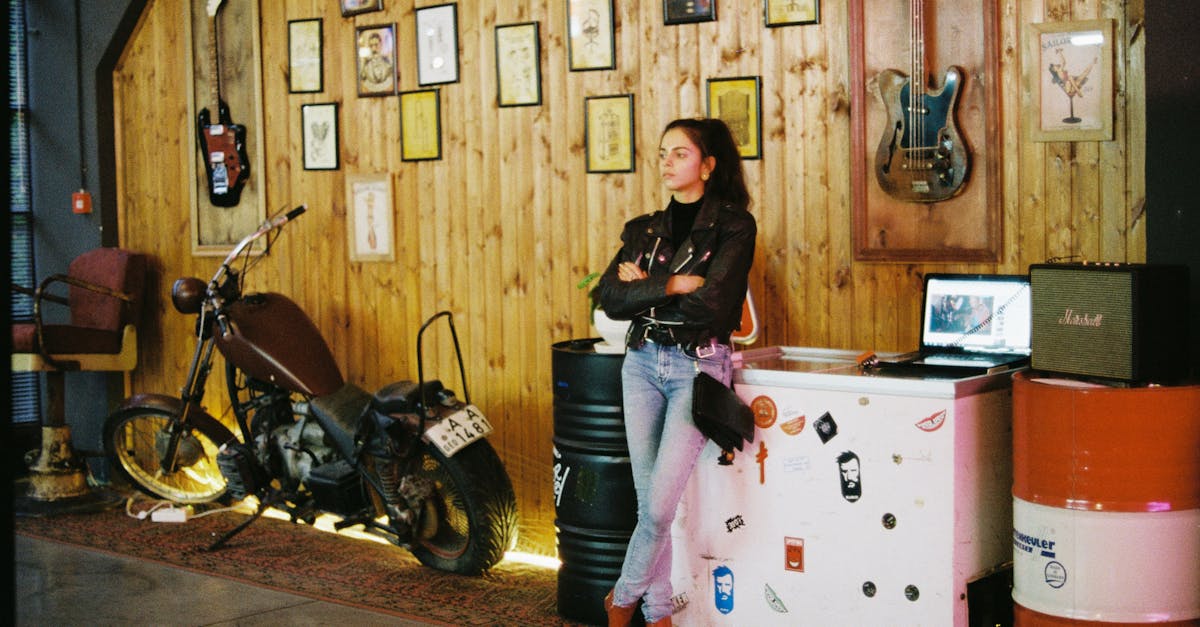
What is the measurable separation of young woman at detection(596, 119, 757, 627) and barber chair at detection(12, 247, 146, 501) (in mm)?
3151

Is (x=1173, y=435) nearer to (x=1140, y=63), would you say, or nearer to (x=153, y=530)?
(x=1140, y=63)

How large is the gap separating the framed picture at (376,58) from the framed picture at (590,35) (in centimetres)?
93

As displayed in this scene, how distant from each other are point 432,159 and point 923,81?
2.14 metres

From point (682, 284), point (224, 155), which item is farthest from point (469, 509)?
point (224, 155)

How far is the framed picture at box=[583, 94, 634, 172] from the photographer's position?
474 cm

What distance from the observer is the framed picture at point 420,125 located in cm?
530

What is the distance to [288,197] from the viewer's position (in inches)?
231

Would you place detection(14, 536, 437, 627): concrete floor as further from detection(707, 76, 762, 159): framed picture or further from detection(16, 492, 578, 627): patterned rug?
detection(707, 76, 762, 159): framed picture

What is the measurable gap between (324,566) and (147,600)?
2.24 ft

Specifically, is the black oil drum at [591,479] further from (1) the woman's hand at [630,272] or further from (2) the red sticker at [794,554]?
(2) the red sticker at [794,554]

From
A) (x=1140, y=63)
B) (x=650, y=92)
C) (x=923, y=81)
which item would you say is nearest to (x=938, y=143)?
(x=923, y=81)

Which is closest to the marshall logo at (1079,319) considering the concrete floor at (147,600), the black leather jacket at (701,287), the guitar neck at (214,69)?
the black leather jacket at (701,287)

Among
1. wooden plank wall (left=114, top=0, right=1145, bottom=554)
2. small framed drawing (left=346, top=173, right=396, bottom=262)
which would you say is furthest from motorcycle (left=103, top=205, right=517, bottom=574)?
small framed drawing (left=346, top=173, right=396, bottom=262)

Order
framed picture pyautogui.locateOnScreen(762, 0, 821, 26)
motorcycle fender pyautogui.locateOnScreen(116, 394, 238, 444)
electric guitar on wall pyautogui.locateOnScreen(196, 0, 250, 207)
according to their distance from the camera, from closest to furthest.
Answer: framed picture pyautogui.locateOnScreen(762, 0, 821, 26) < motorcycle fender pyautogui.locateOnScreen(116, 394, 238, 444) < electric guitar on wall pyautogui.locateOnScreen(196, 0, 250, 207)
